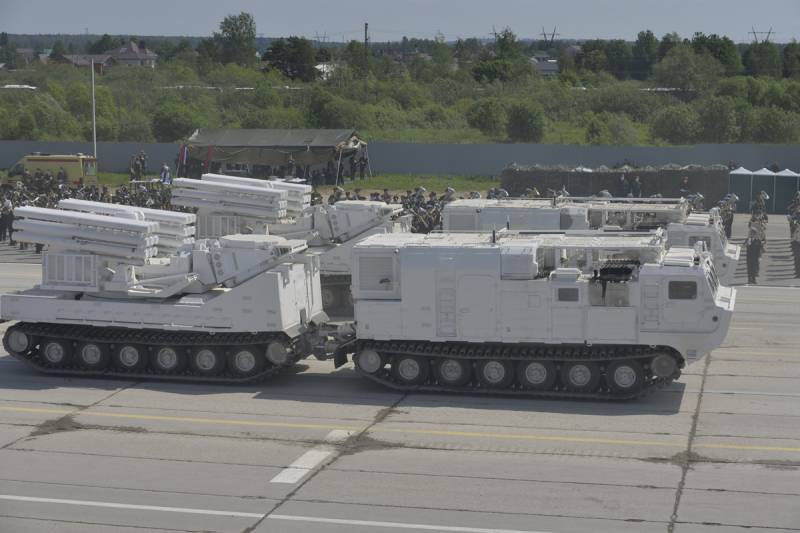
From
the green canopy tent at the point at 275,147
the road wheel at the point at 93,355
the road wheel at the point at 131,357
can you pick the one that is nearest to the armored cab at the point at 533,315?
the road wheel at the point at 131,357

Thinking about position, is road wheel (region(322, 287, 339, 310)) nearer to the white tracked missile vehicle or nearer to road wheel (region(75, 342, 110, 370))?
the white tracked missile vehicle

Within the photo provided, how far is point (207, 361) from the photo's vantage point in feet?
73.8

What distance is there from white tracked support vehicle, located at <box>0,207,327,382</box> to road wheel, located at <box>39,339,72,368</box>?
0.02 meters

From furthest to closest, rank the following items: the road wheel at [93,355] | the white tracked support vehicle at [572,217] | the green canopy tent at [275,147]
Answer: the green canopy tent at [275,147] < the white tracked support vehicle at [572,217] < the road wheel at [93,355]

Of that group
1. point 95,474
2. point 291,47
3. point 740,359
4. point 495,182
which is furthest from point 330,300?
point 291,47

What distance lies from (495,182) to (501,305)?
120 ft

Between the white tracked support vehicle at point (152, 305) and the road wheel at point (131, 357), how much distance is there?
0.7 inches

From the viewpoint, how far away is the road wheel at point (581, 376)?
2086 centimetres

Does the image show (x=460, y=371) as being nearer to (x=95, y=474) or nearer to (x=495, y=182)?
(x=95, y=474)

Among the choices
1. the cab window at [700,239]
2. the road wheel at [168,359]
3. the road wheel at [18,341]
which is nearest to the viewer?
the road wheel at [168,359]

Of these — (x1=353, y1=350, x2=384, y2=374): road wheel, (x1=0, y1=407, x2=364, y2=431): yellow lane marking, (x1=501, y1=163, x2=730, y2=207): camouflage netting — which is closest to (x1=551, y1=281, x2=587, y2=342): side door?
(x1=353, y1=350, x2=384, y2=374): road wheel

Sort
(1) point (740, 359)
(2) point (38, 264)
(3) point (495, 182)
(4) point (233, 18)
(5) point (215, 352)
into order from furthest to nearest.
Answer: (4) point (233, 18), (3) point (495, 182), (2) point (38, 264), (1) point (740, 359), (5) point (215, 352)

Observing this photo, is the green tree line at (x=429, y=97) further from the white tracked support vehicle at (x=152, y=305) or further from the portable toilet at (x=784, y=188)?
the white tracked support vehicle at (x=152, y=305)

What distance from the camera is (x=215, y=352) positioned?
73.5 feet
